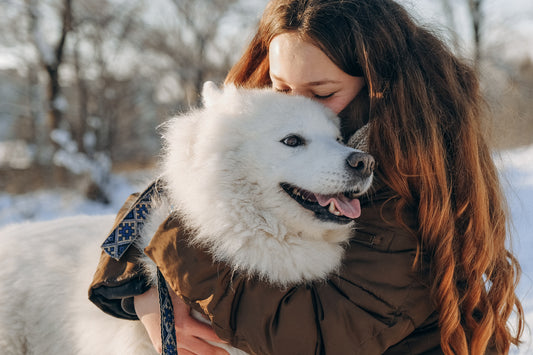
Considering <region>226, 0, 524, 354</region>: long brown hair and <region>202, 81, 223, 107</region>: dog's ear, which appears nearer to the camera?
<region>226, 0, 524, 354</region>: long brown hair

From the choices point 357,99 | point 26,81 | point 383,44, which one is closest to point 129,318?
point 357,99

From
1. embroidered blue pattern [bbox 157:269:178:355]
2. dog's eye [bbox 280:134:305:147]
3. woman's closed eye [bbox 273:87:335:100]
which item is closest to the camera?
embroidered blue pattern [bbox 157:269:178:355]

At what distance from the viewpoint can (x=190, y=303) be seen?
5.70 ft

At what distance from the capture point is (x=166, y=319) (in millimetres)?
1748

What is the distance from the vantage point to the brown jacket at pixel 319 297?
5.23 feet

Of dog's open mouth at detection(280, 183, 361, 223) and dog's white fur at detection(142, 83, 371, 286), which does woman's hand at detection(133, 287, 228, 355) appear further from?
dog's open mouth at detection(280, 183, 361, 223)

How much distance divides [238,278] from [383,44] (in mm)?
1317

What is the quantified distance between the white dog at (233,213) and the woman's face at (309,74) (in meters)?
0.08

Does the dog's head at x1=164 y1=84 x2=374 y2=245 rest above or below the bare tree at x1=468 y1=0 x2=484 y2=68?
above

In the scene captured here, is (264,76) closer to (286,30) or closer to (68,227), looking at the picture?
(286,30)

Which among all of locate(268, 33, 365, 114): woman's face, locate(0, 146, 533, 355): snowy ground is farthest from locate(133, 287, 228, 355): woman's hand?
locate(0, 146, 533, 355): snowy ground

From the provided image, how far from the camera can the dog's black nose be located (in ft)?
6.05

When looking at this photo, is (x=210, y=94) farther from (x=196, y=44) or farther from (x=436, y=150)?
(x=196, y=44)

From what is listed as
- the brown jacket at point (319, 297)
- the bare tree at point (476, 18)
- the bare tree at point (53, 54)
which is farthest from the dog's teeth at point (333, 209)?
the bare tree at point (476, 18)
